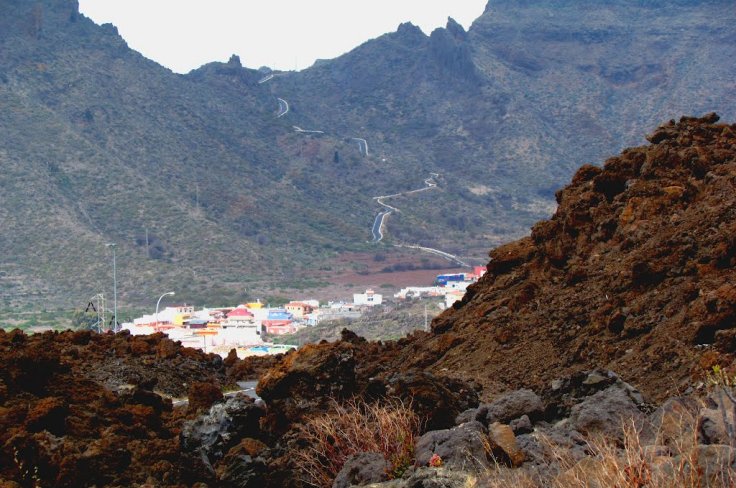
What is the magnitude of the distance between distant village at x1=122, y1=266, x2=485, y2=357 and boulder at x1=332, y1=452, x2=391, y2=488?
42.3m

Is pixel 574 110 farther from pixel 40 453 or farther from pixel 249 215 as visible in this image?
pixel 40 453

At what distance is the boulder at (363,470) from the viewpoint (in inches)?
404

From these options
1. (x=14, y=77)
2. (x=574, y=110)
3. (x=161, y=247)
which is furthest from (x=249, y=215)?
(x=574, y=110)

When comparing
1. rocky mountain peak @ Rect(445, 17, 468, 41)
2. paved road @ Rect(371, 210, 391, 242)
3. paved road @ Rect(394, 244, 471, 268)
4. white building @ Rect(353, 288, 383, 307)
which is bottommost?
white building @ Rect(353, 288, 383, 307)

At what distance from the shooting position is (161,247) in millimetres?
90250

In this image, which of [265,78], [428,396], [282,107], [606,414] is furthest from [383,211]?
[606,414]

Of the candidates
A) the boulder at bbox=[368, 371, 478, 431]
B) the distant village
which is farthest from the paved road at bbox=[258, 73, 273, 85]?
the boulder at bbox=[368, 371, 478, 431]

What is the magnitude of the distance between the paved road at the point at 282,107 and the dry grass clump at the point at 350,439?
14009cm

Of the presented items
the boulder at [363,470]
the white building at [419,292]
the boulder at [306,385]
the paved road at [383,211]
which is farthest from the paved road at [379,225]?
the boulder at [363,470]

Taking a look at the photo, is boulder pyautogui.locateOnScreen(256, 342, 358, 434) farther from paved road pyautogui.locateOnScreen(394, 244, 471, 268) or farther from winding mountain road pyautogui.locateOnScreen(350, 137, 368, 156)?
winding mountain road pyautogui.locateOnScreen(350, 137, 368, 156)

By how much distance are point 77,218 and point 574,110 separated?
270 ft

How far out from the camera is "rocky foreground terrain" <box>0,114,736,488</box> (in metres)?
9.55

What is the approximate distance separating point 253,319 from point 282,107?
89.6 m

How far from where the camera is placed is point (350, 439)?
11.7 meters
